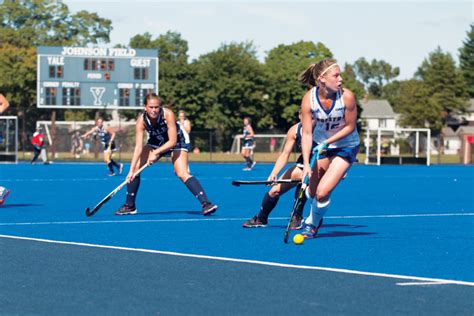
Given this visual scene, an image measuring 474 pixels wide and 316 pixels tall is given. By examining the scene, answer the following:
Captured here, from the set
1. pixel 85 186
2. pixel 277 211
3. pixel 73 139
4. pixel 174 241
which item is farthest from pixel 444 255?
pixel 73 139

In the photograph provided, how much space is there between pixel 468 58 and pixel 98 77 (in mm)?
87763

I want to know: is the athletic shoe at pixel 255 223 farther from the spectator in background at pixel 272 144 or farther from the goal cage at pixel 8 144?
the spectator in background at pixel 272 144

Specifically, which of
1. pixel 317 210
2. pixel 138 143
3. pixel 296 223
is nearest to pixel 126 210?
pixel 138 143

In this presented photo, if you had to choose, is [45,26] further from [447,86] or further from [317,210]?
[317,210]

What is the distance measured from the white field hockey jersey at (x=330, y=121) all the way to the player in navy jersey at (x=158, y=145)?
335cm

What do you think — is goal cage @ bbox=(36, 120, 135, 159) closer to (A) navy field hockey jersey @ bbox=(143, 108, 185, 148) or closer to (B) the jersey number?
(A) navy field hockey jersey @ bbox=(143, 108, 185, 148)

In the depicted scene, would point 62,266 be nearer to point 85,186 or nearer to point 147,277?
point 147,277

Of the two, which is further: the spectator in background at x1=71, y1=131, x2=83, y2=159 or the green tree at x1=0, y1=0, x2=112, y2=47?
the green tree at x1=0, y1=0, x2=112, y2=47

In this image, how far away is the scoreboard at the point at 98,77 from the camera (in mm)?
46781

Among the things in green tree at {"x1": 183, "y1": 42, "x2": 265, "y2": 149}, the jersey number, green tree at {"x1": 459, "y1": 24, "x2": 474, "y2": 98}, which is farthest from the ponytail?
green tree at {"x1": 459, "y1": 24, "x2": 474, "y2": 98}

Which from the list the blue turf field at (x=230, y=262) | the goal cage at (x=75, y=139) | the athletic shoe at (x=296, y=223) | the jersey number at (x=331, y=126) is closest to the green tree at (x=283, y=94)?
the goal cage at (x=75, y=139)

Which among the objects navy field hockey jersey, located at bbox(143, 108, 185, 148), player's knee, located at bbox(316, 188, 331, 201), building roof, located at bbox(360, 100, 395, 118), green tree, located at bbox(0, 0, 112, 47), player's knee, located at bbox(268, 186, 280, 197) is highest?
green tree, located at bbox(0, 0, 112, 47)

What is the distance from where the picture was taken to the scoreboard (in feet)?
153

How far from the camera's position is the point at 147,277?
7168 millimetres
